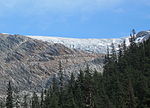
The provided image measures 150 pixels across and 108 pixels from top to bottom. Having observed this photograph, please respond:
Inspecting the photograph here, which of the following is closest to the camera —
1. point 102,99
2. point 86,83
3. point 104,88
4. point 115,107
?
point 86,83

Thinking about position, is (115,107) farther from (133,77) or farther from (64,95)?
(64,95)

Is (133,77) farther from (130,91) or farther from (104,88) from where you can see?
(130,91)

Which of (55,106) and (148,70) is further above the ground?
(148,70)

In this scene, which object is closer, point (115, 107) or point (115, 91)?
point (115, 107)

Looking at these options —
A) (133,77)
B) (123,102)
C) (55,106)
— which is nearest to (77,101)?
(55,106)

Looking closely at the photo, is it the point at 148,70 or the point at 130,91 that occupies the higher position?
the point at 148,70

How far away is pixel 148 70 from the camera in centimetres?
8906

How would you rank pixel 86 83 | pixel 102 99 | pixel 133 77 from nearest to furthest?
pixel 86 83
pixel 102 99
pixel 133 77

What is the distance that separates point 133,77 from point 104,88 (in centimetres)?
927

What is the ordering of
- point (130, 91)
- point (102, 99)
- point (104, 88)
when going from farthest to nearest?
point (104, 88) → point (102, 99) → point (130, 91)

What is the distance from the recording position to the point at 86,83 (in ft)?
195

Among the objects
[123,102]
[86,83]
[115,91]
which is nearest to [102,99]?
[115,91]

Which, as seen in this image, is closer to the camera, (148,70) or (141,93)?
(141,93)

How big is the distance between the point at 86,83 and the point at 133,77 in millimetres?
28727
